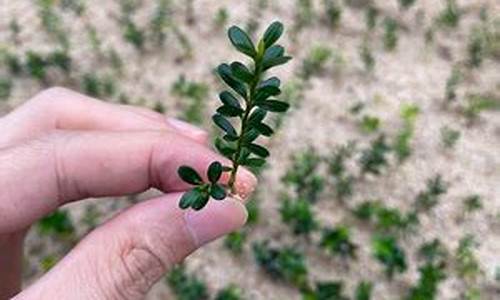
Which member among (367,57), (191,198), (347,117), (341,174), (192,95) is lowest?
(341,174)

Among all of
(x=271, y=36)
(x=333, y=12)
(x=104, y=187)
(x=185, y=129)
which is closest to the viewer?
(x=271, y=36)

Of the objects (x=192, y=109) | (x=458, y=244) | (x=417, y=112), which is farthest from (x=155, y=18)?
(x=458, y=244)

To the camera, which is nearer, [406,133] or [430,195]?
[430,195]

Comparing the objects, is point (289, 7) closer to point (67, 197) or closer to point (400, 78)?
point (400, 78)

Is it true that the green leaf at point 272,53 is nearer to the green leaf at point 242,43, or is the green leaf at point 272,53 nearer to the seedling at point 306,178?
the green leaf at point 242,43

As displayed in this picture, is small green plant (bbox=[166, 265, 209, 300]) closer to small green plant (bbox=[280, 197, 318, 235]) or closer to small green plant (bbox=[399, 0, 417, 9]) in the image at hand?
small green plant (bbox=[280, 197, 318, 235])

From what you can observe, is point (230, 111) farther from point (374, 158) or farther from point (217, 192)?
point (374, 158)

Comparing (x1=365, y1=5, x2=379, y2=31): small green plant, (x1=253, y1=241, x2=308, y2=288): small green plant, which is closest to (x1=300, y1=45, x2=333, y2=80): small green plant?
(x1=365, y1=5, x2=379, y2=31): small green plant

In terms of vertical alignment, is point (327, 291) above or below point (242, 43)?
below

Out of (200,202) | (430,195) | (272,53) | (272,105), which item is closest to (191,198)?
(200,202)
